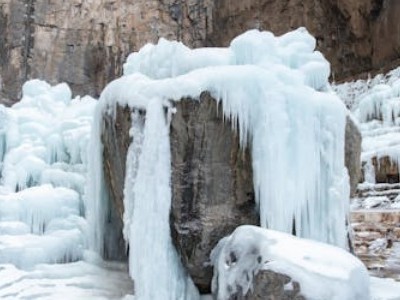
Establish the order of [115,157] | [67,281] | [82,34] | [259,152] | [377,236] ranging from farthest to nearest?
[82,34]
[377,236]
[67,281]
[115,157]
[259,152]

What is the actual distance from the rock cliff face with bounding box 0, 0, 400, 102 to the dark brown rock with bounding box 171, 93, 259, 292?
64.5 feet

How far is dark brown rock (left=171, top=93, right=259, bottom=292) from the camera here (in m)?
5.89

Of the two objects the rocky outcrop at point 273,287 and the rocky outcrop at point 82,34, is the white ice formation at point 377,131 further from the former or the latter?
the rocky outcrop at point 82,34

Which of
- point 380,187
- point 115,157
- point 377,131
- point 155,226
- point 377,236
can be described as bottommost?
point 377,236

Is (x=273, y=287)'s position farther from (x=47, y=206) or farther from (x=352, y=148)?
(x=47, y=206)

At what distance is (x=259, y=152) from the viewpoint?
5.91 meters

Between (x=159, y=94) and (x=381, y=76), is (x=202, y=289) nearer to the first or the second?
(x=159, y=94)

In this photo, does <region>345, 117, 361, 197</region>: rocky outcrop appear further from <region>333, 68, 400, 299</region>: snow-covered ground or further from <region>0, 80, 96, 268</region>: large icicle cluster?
<region>0, 80, 96, 268</region>: large icicle cluster

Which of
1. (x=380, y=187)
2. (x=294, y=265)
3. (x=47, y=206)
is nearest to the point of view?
(x=294, y=265)

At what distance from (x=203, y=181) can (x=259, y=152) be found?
674 millimetres

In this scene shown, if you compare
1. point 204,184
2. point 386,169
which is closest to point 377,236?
point 386,169

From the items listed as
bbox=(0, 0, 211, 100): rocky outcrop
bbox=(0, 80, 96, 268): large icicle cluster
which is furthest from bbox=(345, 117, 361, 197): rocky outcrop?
bbox=(0, 0, 211, 100): rocky outcrop

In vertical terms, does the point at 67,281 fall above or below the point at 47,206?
below

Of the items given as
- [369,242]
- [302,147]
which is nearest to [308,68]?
[302,147]
